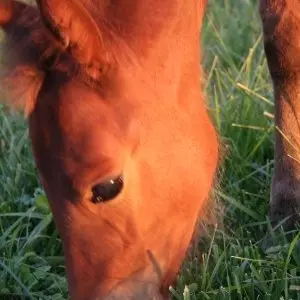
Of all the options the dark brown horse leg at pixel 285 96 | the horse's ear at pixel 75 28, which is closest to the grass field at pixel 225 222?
the dark brown horse leg at pixel 285 96

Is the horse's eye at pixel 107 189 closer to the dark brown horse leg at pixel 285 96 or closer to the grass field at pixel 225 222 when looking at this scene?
the grass field at pixel 225 222

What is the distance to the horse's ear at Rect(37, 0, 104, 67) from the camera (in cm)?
193

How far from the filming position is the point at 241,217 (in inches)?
108

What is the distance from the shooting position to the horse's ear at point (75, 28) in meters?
1.93

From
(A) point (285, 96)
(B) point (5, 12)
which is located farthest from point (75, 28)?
(A) point (285, 96)

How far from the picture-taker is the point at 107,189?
205 centimetres

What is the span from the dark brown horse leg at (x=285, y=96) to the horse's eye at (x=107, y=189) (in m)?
0.75

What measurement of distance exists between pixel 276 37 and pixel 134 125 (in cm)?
68

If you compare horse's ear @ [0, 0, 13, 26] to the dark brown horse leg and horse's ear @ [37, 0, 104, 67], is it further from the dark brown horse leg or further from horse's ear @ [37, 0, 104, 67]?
the dark brown horse leg

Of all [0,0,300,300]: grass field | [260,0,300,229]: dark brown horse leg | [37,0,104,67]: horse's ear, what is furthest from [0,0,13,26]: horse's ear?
[260,0,300,229]: dark brown horse leg

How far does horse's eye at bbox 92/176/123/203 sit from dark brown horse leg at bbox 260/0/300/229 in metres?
0.75

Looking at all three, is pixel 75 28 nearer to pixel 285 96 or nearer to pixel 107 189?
pixel 107 189

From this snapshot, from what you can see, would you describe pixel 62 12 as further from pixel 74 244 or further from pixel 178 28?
pixel 74 244

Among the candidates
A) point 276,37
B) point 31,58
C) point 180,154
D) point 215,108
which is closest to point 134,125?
point 180,154
